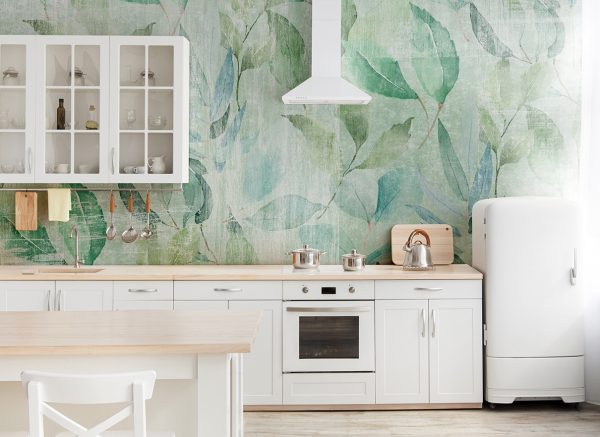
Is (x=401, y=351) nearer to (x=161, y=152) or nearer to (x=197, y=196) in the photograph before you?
(x=197, y=196)

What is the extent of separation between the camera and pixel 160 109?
4.73m

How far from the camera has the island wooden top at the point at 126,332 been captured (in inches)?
95.8

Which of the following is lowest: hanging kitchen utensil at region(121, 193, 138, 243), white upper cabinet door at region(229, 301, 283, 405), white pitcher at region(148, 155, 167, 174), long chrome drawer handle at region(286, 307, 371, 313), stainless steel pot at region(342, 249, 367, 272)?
white upper cabinet door at region(229, 301, 283, 405)

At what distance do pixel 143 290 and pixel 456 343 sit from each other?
77.0 inches

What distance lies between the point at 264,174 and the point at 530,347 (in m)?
2.09

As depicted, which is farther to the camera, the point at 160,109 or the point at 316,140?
the point at 316,140

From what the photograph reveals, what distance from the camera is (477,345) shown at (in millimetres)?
4395

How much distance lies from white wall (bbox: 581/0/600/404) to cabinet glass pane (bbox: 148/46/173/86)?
8.99 feet

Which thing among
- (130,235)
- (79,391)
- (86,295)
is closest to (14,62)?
(130,235)

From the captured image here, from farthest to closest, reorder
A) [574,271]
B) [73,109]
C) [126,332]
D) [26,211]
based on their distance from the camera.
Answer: [26,211] → [73,109] → [574,271] → [126,332]

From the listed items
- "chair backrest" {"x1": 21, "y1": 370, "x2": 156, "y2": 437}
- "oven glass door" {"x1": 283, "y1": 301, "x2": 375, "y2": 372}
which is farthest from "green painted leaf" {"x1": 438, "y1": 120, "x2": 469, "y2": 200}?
"chair backrest" {"x1": 21, "y1": 370, "x2": 156, "y2": 437}

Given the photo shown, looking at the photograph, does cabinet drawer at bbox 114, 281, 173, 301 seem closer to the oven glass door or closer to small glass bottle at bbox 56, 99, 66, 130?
the oven glass door

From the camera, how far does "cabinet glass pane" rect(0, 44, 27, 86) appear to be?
4.67 metres

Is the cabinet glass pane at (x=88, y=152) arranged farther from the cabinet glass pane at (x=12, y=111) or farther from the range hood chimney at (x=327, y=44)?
the range hood chimney at (x=327, y=44)
